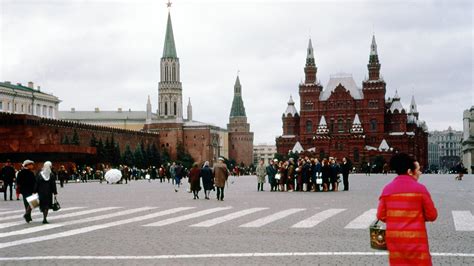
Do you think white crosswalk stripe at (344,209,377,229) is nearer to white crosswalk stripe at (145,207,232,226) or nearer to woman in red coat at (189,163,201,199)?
white crosswalk stripe at (145,207,232,226)

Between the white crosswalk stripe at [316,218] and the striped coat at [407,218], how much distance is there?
836cm

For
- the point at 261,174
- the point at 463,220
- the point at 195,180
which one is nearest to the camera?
the point at 463,220

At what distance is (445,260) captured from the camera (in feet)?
33.2

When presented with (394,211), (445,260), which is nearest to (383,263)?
(445,260)

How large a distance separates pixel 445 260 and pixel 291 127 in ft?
412

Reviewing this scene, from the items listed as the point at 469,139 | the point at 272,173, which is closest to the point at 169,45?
the point at 469,139

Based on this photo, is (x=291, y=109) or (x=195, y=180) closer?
(x=195, y=180)

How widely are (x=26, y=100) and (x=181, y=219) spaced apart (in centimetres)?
10139

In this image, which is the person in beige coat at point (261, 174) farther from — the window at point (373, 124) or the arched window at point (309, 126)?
the arched window at point (309, 126)

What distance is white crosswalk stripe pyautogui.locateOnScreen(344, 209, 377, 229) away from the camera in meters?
14.7

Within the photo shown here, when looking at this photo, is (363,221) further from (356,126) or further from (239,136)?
(239,136)

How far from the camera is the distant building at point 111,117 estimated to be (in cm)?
17525

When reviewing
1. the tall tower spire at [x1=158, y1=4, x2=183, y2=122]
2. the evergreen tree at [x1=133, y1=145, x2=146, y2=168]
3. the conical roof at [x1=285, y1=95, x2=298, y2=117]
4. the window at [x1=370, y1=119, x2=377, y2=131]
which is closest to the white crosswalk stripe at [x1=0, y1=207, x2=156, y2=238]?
the evergreen tree at [x1=133, y1=145, x2=146, y2=168]

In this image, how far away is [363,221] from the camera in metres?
15.8
